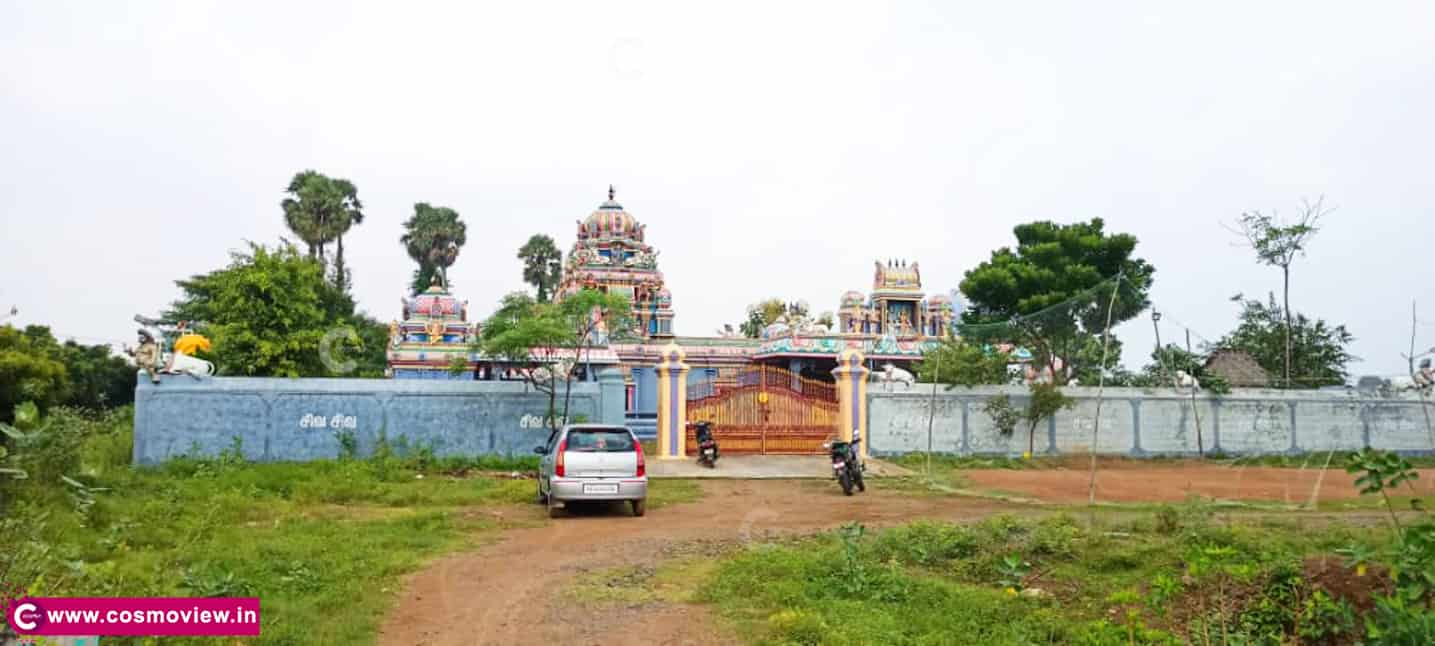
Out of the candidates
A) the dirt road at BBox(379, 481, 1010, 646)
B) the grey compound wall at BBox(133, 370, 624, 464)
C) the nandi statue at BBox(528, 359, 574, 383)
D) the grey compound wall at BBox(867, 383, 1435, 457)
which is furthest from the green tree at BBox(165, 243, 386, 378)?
the grey compound wall at BBox(867, 383, 1435, 457)

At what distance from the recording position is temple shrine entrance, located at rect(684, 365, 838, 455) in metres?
20.8

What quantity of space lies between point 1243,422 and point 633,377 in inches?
787

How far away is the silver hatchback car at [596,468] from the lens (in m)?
11.4

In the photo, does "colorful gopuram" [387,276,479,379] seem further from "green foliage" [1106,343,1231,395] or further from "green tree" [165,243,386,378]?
"green foliage" [1106,343,1231,395]

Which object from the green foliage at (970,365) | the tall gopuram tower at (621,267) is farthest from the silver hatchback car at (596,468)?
the tall gopuram tower at (621,267)

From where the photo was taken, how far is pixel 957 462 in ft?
68.7

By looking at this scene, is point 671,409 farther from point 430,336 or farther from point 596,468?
point 430,336

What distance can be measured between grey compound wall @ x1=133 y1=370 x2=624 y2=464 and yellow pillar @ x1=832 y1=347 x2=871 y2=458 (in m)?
5.29

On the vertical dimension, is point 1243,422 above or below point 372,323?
below

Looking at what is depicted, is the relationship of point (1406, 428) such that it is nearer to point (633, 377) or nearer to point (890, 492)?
point (890, 492)

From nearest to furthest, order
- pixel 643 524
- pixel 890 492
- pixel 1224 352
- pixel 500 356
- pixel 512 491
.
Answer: pixel 643 524 < pixel 512 491 < pixel 890 492 < pixel 500 356 < pixel 1224 352

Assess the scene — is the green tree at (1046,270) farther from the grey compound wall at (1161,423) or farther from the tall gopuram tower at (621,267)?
the tall gopuram tower at (621,267)

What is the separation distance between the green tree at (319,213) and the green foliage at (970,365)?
95.0ft

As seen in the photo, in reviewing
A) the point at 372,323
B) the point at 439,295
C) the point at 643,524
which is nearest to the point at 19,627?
the point at 643,524
